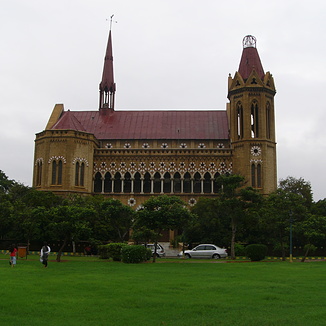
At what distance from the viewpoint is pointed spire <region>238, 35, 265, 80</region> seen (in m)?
58.5

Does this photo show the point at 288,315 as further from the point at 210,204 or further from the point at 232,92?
the point at 232,92

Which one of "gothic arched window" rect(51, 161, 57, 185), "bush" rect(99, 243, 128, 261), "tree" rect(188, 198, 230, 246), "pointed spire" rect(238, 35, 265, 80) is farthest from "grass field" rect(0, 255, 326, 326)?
"pointed spire" rect(238, 35, 265, 80)

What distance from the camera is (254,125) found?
5694 cm

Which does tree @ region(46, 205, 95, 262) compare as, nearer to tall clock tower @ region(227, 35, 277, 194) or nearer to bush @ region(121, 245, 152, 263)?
bush @ region(121, 245, 152, 263)

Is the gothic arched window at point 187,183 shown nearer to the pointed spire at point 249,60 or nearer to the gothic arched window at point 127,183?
the gothic arched window at point 127,183

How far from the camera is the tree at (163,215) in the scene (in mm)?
32812

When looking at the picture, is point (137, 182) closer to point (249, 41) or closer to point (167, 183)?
point (167, 183)

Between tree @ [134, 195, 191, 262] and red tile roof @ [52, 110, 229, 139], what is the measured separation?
2728 cm

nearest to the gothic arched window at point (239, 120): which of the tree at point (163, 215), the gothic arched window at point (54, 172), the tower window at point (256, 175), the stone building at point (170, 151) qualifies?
the stone building at point (170, 151)

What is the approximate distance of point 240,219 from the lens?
38531 millimetres

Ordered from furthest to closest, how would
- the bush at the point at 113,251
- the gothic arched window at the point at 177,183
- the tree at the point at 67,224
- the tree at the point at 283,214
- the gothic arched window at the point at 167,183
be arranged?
the gothic arched window at the point at 167,183 → the gothic arched window at the point at 177,183 → the tree at the point at 283,214 → the bush at the point at 113,251 → the tree at the point at 67,224

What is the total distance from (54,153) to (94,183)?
271 inches

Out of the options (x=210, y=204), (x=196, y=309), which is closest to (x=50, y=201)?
(x=210, y=204)

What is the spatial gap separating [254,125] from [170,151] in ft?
36.1
